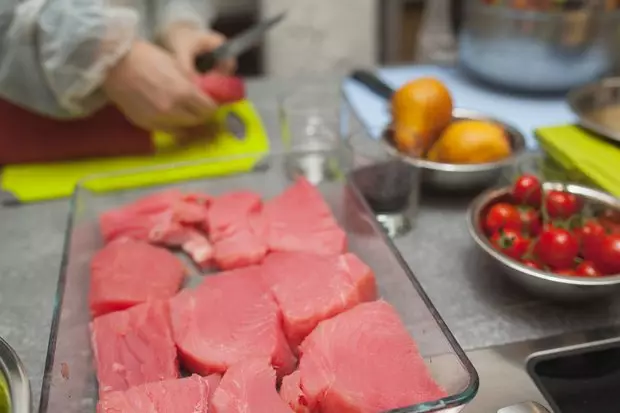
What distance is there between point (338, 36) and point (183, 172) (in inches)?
41.3

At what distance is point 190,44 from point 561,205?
2.37 ft

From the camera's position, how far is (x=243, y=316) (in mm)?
745

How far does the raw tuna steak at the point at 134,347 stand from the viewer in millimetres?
678

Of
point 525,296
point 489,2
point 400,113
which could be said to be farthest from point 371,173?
point 489,2

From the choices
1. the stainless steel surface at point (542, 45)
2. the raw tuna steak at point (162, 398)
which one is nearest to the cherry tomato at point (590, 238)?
the raw tuna steak at point (162, 398)

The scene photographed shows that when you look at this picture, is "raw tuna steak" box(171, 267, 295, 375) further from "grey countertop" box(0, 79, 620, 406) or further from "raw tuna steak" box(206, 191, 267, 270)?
"grey countertop" box(0, 79, 620, 406)

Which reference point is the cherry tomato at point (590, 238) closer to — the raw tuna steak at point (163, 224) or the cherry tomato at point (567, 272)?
the cherry tomato at point (567, 272)

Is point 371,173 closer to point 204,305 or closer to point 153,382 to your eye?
point 204,305

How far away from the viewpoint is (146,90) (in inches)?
41.5

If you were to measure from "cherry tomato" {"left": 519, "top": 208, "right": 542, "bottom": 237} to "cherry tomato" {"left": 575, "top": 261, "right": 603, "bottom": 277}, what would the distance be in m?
0.08

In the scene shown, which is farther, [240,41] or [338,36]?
[338,36]

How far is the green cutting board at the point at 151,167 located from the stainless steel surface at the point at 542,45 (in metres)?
0.48

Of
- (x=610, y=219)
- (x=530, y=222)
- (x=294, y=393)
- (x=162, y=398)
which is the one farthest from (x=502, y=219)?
(x=162, y=398)

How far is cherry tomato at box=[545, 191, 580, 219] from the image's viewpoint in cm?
82
